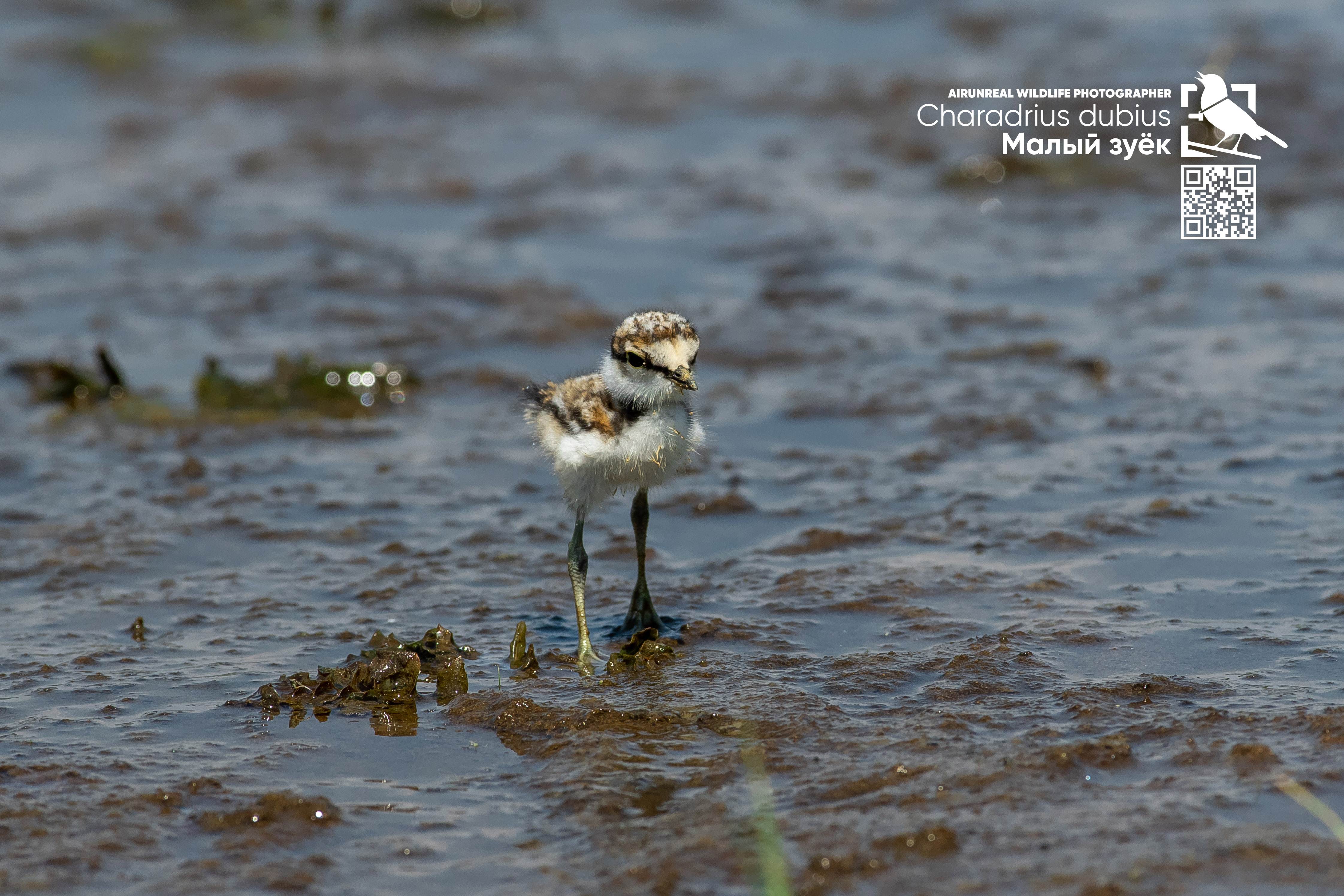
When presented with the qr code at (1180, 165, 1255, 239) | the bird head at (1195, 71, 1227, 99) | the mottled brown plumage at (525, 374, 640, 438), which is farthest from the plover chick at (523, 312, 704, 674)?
the bird head at (1195, 71, 1227, 99)

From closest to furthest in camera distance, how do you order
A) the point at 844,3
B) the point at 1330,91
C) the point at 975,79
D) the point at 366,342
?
the point at 366,342 < the point at 1330,91 < the point at 975,79 < the point at 844,3

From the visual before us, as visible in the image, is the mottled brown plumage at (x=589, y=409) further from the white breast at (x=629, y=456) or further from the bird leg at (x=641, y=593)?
the bird leg at (x=641, y=593)

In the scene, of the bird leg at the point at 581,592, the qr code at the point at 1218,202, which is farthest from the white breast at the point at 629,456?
the qr code at the point at 1218,202

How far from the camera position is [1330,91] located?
11992 mm

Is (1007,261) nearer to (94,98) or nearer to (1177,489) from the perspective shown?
(1177,489)

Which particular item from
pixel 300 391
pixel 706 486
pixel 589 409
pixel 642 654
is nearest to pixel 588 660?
pixel 642 654

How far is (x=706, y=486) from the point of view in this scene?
739 cm

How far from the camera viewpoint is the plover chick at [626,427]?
527cm

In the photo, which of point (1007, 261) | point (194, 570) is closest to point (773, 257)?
point (1007, 261)

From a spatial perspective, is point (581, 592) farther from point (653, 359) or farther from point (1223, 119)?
point (1223, 119)

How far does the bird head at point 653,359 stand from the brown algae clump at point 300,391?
11.1 feet

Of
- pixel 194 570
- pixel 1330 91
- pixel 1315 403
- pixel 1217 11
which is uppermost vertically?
pixel 1217 11

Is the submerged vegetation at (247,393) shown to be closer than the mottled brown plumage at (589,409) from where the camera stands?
No

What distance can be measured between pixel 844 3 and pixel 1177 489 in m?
10.3
